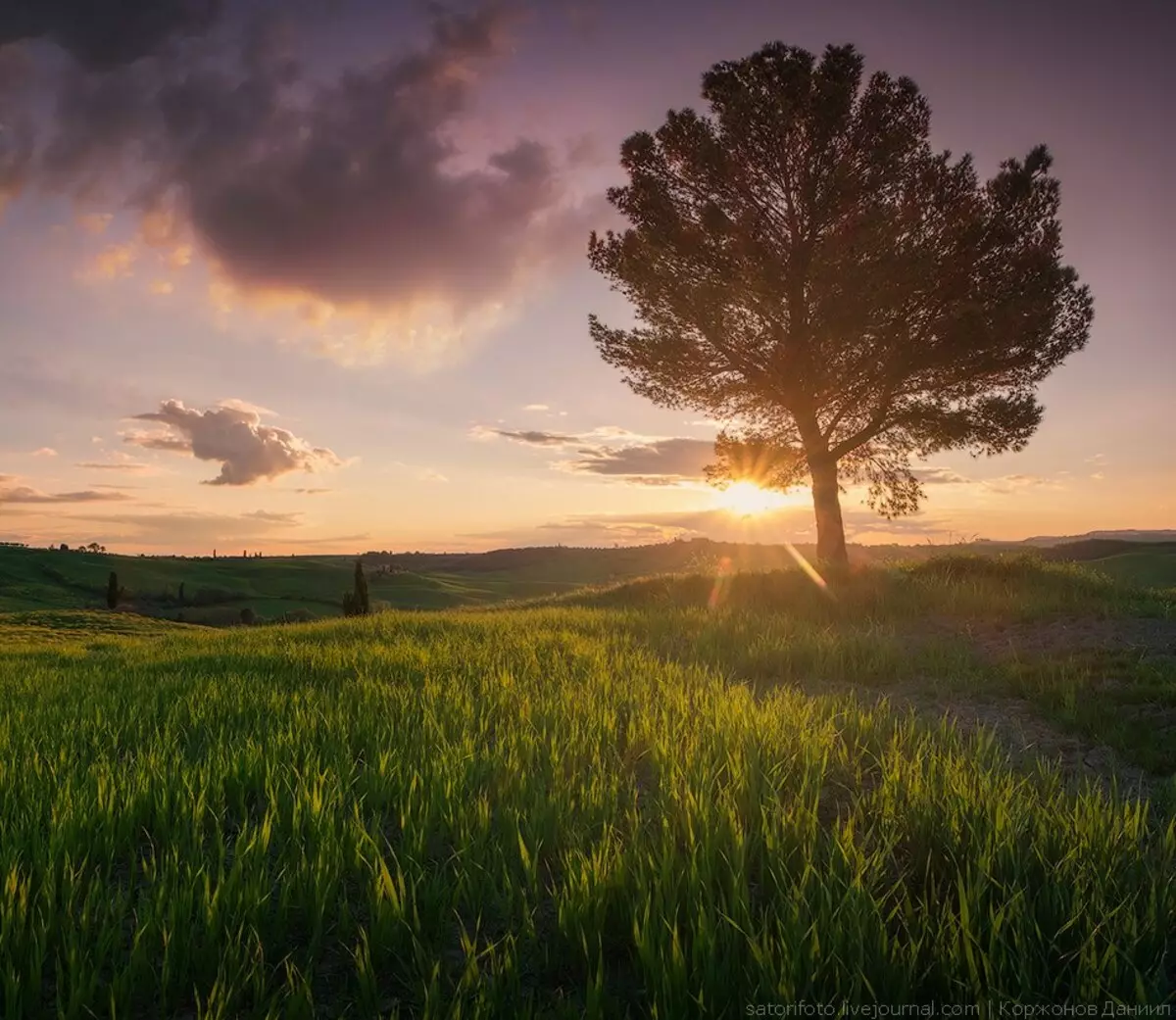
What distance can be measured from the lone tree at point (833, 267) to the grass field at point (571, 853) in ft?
42.2

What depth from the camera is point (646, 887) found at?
9.43 ft

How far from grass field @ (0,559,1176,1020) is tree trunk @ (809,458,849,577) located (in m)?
12.4

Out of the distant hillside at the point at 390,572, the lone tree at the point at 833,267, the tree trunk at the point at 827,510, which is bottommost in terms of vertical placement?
the distant hillside at the point at 390,572

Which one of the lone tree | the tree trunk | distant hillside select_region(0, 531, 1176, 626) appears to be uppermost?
the lone tree

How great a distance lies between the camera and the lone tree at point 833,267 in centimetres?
1858

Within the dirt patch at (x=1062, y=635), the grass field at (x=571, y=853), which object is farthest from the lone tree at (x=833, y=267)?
the grass field at (x=571, y=853)

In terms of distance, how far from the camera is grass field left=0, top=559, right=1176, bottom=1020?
98.3 inches

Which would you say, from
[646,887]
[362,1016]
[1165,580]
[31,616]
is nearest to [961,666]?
[646,887]

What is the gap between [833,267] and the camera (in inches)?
697

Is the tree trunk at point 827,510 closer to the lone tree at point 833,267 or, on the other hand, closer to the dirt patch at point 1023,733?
the lone tree at point 833,267

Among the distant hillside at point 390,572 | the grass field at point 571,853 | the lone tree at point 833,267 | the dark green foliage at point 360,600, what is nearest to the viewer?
the grass field at point 571,853

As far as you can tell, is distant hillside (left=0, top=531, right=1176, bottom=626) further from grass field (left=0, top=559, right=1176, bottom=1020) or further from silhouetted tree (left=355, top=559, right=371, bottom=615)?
grass field (left=0, top=559, right=1176, bottom=1020)

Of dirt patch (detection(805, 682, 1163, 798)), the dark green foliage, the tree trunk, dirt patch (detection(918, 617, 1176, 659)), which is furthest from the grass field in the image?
the dark green foliage

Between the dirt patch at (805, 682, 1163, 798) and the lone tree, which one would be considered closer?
the dirt patch at (805, 682, 1163, 798)
